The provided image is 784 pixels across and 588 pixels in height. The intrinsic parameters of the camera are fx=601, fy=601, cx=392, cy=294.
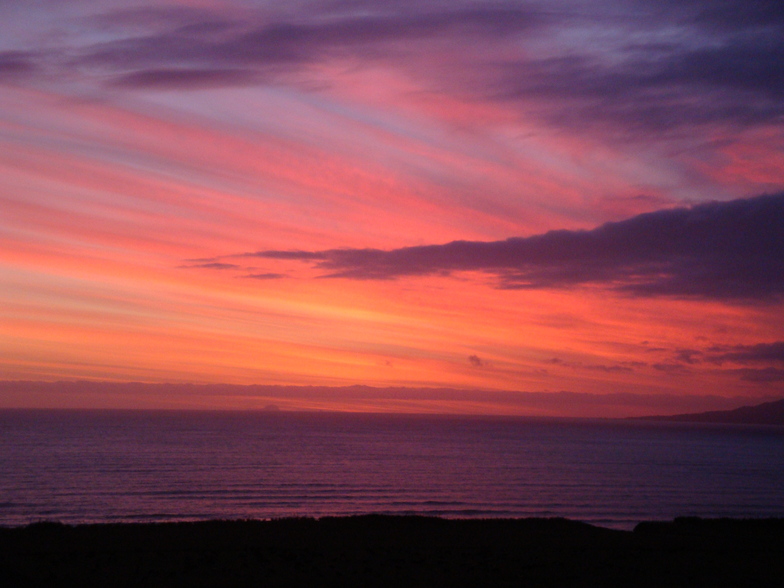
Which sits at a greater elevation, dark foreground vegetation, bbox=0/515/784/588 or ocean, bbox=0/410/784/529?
dark foreground vegetation, bbox=0/515/784/588

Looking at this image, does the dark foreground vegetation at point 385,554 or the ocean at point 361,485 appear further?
the ocean at point 361,485

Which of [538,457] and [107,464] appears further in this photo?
[538,457]

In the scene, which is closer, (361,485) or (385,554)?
(385,554)

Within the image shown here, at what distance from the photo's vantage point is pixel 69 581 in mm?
20609

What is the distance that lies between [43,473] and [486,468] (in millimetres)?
52117

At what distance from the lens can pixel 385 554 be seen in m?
25.5

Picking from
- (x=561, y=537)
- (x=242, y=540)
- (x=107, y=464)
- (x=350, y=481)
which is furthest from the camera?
(x=107, y=464)

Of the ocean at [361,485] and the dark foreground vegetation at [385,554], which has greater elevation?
the dark foreground vegetation at [385,554]

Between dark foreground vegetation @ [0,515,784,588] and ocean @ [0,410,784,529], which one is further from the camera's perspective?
ocean @ [0,410,784,529]

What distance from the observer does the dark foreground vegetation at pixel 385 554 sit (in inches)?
861

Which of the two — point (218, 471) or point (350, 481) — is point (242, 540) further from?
point (218, 471)

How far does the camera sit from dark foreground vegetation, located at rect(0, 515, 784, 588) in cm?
2188

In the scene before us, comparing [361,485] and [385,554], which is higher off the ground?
[385,554]

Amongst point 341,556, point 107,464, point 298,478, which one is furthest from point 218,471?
point 341,556
